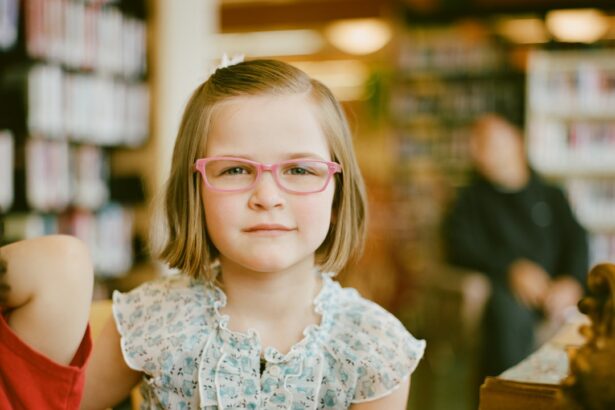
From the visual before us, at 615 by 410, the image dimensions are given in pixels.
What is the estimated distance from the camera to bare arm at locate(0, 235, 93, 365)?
0.72 m

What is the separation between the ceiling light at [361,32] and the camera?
8.14 metres

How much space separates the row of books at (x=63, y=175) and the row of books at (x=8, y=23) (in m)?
0.47

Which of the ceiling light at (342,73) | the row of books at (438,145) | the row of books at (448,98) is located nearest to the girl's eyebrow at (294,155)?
the row of books at (448,98)

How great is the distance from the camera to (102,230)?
4293 millimetres

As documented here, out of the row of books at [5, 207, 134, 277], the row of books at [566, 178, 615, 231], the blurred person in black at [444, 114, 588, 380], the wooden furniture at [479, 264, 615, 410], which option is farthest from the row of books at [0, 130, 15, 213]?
the row of books at [566, 178, 615, 231]

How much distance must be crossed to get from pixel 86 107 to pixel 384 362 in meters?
3.43

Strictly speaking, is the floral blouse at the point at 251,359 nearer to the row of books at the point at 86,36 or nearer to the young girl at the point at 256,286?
Answer: the young girl at the point at 256,286

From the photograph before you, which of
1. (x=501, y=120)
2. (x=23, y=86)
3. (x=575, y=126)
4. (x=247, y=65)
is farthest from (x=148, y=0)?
(x=247, y=65)

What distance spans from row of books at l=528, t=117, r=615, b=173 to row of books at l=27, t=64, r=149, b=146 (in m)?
2.82

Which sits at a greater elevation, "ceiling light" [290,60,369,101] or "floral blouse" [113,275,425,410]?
"ceiling light" [290,60,369,101]

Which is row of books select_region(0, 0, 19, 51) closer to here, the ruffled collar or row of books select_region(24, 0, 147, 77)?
row of books select_region(24, 0, 147, 77)

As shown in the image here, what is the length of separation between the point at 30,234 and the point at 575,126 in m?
3.81

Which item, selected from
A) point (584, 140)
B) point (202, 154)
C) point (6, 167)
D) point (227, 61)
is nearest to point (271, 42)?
point (584, 140)

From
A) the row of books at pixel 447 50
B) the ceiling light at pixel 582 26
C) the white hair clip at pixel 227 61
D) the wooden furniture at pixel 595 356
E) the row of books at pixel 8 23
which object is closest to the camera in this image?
the wooden furniture at pixel 595 356
